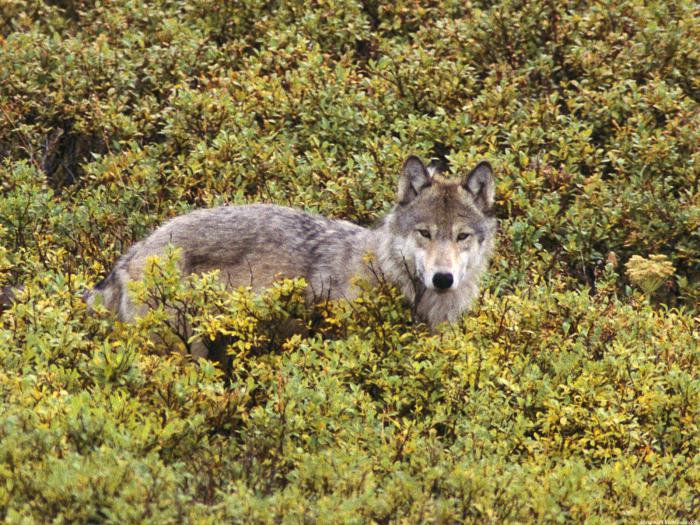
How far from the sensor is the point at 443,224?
7297 millimetres

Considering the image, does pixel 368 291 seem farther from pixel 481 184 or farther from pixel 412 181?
pixel 481 184

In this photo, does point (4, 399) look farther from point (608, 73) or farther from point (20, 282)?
point (608, 73)

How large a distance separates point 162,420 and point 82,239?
11.0ft

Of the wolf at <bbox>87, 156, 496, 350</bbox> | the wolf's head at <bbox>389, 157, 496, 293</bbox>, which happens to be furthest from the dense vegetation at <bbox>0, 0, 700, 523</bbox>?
the wolf's head at <bbox>389, 157, 496, 293</bbox>

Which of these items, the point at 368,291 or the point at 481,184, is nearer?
the point at 368,291

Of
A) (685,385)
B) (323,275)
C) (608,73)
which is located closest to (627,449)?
(685,385)

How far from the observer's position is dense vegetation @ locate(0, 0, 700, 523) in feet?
17.6

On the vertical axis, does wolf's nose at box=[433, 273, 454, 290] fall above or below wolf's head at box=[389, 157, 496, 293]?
below

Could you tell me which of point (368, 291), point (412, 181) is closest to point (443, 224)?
point (412, 181)

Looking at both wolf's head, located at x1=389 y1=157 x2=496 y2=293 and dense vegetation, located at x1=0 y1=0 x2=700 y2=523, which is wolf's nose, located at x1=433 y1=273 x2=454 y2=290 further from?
dense vegetation, located at x1=0 y1=0 x2=700 y2=523

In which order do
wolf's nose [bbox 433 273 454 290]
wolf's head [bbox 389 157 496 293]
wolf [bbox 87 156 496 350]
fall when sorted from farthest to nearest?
wolf [bbox 87 156 496 350]
wolf's head [bbox 389 157 496 293]
wolf's nose [bbox 433 273 454 290]

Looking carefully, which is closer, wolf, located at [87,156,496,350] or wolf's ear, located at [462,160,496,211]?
wolf, located at [87,156,496,350]

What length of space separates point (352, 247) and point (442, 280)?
3.14 ft

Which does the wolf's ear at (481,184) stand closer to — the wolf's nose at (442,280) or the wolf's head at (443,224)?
the wolf's head at (443,224)
